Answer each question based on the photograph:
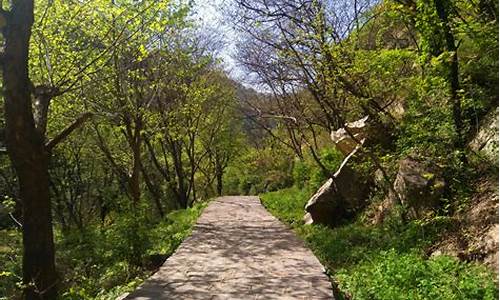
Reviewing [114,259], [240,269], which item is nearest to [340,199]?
[240,269]

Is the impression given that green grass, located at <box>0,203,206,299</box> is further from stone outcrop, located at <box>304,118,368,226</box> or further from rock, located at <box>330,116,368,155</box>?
rock, located at <box>330,116,368,155</box>

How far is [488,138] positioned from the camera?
6.60m

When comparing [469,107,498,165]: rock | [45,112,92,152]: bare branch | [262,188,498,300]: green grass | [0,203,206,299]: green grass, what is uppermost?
[45,112,92,152]: bare branch

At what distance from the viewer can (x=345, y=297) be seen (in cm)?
574

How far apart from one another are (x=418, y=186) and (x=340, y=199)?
3090 millimetres

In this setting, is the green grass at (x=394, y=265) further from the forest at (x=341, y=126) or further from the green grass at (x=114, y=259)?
the green grass at (x=114, y=259)

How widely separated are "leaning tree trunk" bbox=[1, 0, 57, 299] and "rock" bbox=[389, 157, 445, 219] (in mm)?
5406

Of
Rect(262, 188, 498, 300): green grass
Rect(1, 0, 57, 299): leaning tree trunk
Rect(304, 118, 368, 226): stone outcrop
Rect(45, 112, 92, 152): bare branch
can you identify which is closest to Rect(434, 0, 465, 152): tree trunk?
Rect(262, 188, 498, 300): green grass

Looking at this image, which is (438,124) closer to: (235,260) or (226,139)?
(235,260)

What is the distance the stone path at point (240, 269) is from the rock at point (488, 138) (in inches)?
110

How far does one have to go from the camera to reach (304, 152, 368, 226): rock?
1028 cm

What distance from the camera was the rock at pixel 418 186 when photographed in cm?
710

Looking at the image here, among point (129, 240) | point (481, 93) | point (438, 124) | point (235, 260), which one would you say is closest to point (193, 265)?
point (235, 260)

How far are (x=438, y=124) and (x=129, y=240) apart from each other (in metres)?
5.27
